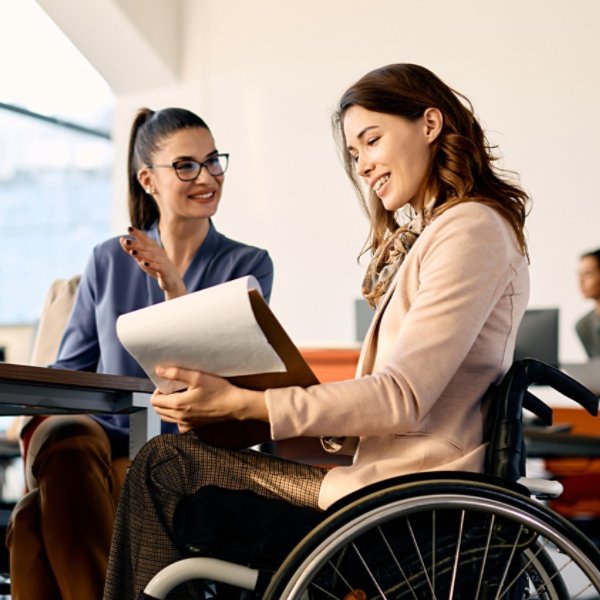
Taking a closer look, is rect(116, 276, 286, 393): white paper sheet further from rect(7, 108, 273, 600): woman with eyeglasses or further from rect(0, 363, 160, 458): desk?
rect(7, 108, 273, 600): woman with eyeglasses

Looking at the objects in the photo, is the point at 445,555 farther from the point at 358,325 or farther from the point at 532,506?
the point at 358,325

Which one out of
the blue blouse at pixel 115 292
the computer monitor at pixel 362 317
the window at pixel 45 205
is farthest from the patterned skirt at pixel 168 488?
the window at pixel 45 205

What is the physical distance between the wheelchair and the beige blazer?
48 millimetres

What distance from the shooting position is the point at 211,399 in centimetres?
132

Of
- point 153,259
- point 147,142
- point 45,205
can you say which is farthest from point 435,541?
point 45,205

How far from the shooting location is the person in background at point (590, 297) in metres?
5.43

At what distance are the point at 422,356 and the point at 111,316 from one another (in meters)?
1.11

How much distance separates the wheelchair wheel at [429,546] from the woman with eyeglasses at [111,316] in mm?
676

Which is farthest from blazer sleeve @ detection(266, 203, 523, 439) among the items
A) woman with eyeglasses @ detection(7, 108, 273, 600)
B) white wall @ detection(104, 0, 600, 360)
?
white wall @ detection(104, 0, 600, 360)

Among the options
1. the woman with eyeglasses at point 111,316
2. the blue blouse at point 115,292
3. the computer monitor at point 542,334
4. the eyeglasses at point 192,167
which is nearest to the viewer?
the woman with eyeglasses at point 111,316

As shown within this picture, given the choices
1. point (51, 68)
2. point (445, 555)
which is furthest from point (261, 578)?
point (51, 68)

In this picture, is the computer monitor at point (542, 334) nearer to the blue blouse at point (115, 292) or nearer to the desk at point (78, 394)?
the blue blouse at point (115, 292)

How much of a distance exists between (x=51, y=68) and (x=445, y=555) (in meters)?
6.49

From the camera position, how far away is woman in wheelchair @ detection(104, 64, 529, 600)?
1.28 metres
